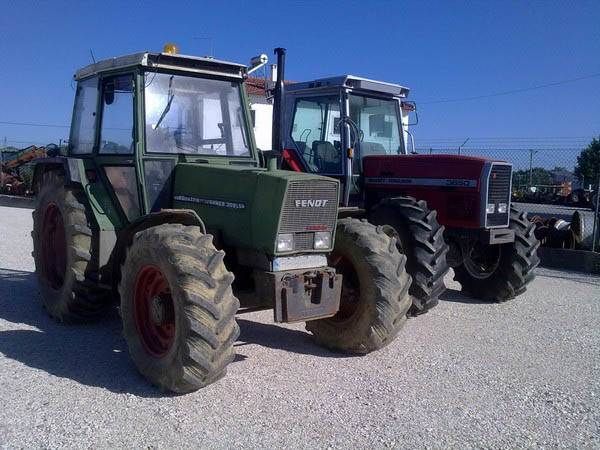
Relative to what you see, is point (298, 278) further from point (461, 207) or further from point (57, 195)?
point (461, 207)

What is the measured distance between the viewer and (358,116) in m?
8.48

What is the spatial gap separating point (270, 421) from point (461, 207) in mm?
4578

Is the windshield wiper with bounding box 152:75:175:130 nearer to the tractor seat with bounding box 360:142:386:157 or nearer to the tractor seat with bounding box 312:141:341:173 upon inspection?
the tractor seat with bounding box 312:141:341:173

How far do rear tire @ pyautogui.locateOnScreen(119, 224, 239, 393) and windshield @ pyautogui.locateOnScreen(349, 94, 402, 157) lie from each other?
4.30 m

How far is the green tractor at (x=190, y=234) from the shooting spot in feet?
14.6

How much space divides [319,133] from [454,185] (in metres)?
2.00

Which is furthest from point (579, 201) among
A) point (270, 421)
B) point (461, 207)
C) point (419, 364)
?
point (270, 421)

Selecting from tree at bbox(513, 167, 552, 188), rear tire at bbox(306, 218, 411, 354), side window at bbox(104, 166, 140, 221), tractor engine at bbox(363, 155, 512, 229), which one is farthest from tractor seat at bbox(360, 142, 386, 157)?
tree at bbox(513, 167, 552, 188)

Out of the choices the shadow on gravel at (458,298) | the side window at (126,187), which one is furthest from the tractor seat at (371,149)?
the side window at (126,187)

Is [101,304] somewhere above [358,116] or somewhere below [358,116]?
below

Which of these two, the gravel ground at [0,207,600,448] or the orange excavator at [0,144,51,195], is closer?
the gravel ground at [0,207,600,448]

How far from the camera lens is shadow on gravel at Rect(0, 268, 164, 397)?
484cm

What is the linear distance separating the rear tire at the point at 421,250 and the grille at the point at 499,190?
1110 millimetres

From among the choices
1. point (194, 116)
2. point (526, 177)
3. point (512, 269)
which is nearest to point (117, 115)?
point (194, 116)
